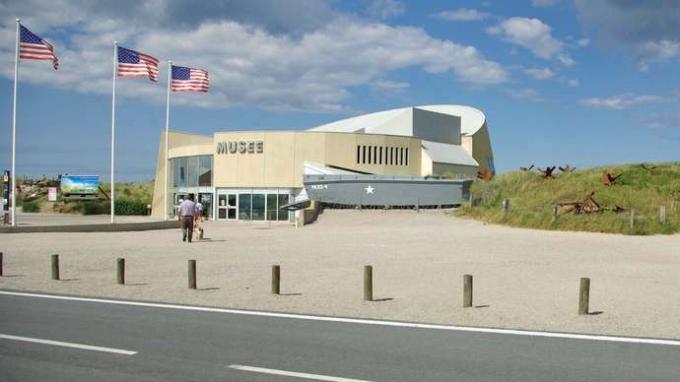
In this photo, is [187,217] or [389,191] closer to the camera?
[187,217]

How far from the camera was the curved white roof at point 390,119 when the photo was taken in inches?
2475

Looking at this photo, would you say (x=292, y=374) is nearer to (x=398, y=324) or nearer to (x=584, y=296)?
(x=398, y=324)

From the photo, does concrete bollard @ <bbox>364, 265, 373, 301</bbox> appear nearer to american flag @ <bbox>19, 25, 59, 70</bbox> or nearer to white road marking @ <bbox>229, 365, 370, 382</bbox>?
white road marking @ <bbox>229, 365, 370, 382</bbox>

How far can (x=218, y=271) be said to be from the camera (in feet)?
55.9

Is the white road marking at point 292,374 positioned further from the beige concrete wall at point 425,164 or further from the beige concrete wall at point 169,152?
the beige concrete wall at point 169,152

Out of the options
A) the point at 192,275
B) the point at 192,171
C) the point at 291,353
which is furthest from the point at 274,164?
the point at 291,353

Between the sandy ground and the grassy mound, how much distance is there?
1922mm

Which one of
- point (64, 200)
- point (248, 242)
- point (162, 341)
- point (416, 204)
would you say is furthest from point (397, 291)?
point (64, 200)

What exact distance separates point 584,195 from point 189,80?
72.7ft

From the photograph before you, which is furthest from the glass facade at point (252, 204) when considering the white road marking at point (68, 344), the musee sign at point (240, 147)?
the white road marking at point (68, 344)

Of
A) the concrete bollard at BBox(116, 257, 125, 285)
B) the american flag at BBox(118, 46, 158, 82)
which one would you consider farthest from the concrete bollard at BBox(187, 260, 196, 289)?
the american flag at BBox(118, 46, 158, 82)

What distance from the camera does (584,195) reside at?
36438 mm

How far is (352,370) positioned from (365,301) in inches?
207

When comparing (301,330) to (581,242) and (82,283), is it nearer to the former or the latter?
(82,283)
